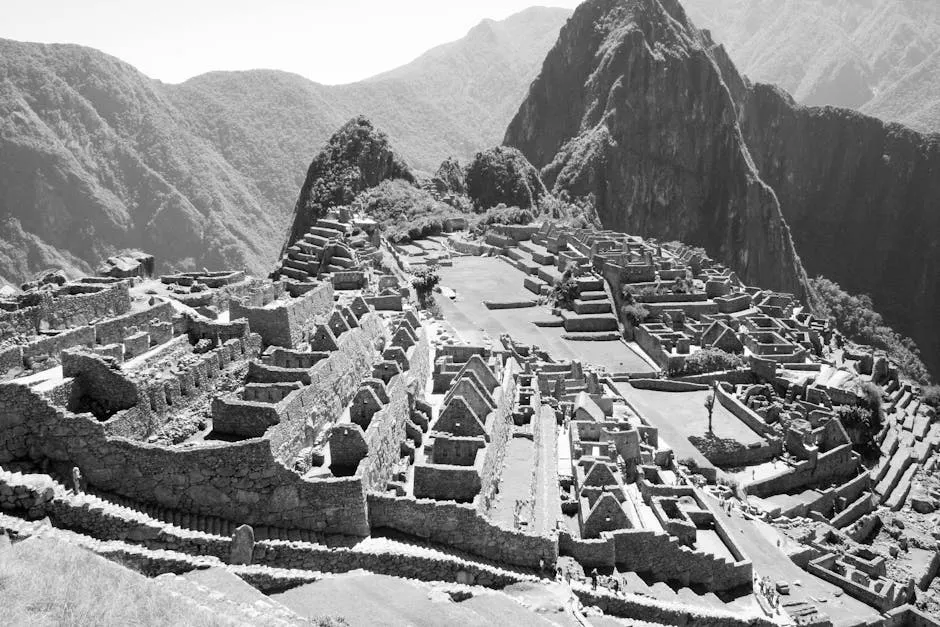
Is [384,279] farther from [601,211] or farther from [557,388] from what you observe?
[601,211]

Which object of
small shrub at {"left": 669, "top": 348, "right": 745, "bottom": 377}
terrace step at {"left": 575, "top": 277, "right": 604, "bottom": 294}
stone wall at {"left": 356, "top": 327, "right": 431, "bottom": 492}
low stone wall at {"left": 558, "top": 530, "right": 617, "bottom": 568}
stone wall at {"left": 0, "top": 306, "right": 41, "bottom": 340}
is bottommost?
small shrub at {"left": 669, "top": 348, "right": 745, "bottom": 377}

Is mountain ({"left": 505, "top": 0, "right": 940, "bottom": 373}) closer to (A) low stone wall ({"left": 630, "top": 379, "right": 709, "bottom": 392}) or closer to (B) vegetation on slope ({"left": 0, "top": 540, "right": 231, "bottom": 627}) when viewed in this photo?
(A) low stone wall ({"left": 630, "top": 379, "right": 709, "bottom": 392})

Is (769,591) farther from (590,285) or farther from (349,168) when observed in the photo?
(349,168)

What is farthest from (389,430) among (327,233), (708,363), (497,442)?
(327,233)

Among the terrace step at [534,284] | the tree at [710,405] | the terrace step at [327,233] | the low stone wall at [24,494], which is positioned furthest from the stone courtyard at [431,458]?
the terrace step at [534,284]

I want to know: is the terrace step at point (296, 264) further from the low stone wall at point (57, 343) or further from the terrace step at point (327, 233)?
the low stone wall at point (57, 343)

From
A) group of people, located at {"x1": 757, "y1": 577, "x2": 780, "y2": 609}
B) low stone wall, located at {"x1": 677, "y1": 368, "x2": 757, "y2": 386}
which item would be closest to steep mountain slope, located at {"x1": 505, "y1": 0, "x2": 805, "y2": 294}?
low stone wall, located at {"x1": 677, "y1": 368, "x2": 757, "y2": 386}
